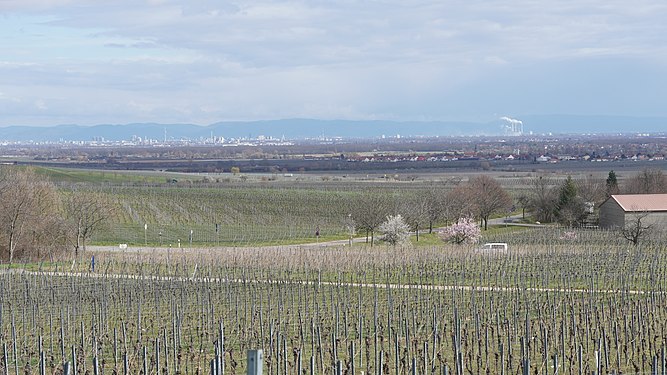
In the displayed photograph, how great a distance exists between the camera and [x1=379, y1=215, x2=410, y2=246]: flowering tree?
51469mm

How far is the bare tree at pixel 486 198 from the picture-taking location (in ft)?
215

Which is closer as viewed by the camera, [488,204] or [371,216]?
[371,216]

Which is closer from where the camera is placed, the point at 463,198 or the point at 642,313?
the point at 642,313

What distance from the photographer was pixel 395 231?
51.5 meters

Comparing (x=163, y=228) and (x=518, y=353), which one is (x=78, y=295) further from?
(x=163, y=228)

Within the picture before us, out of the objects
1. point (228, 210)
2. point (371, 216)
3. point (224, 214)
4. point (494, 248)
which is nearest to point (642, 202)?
point (371, 216)

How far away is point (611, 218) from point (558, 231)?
4.36 m

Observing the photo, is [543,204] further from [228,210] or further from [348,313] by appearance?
[348,313]

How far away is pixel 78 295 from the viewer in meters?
29.5

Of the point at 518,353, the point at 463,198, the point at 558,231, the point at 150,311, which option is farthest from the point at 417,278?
the point at 463,198

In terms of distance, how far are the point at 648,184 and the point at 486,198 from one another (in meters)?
12.8

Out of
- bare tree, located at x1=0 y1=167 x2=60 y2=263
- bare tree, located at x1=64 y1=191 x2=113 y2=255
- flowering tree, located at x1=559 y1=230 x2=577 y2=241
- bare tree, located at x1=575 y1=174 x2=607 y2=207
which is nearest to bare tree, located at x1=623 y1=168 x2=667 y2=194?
bare tree, located at x1=575 y1=174 x2=607 y2=207

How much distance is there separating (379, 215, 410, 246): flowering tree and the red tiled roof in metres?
13.5

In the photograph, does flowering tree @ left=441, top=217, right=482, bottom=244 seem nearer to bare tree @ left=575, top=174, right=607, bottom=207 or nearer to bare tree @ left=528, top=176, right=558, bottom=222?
bare tree @ left=528, top=176, right=558, bottom=222
